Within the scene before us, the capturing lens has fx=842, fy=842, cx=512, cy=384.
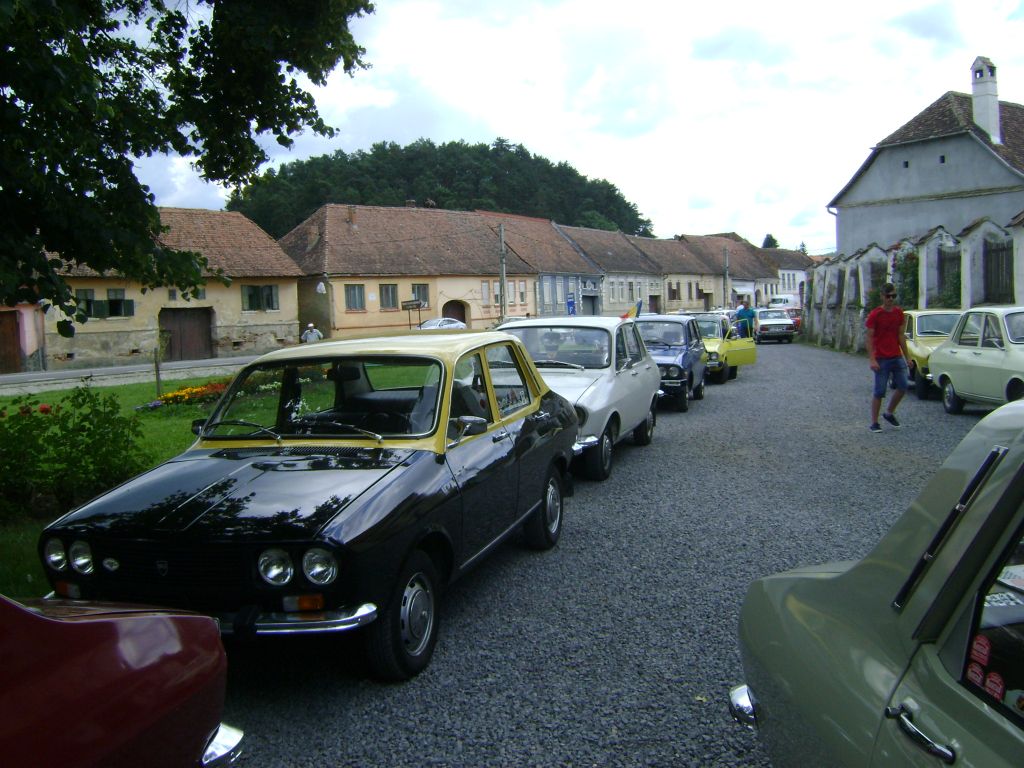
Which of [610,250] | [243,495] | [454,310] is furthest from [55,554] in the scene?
[610,250]

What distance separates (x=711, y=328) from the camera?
21688 mm

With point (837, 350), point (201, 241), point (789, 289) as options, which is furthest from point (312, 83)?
point (789, 289)

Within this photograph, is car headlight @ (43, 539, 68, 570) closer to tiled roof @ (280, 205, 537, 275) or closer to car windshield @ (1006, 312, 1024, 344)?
car windshield @ (1006, 312, 1024, 344)

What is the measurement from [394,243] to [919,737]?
53.4 metres

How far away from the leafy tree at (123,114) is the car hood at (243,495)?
2.28 metres

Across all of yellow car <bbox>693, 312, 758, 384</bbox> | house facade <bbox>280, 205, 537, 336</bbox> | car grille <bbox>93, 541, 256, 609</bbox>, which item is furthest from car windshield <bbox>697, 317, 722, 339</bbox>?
house facade <bbox>280, 205, 537, 336</bbox>

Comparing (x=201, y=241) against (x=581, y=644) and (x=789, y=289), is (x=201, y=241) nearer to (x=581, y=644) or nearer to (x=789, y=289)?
(x=581, y=644)

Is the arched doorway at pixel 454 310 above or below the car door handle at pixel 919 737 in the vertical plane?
above

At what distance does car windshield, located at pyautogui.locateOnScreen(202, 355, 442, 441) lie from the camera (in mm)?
5055

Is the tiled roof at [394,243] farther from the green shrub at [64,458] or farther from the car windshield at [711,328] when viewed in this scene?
the green shrub at [64,458]

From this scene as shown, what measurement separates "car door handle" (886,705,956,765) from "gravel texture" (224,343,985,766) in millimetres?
1951

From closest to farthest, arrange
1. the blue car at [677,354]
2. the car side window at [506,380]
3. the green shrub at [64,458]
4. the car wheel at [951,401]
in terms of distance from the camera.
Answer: the car side window at [506,380] → the green shrub at [64,458] → the car wheel at [951,401] → the blue car at [677,354]

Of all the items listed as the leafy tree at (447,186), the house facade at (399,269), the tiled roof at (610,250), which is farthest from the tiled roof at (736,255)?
the house facade at (399,269)

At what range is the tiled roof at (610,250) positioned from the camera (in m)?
69.2
